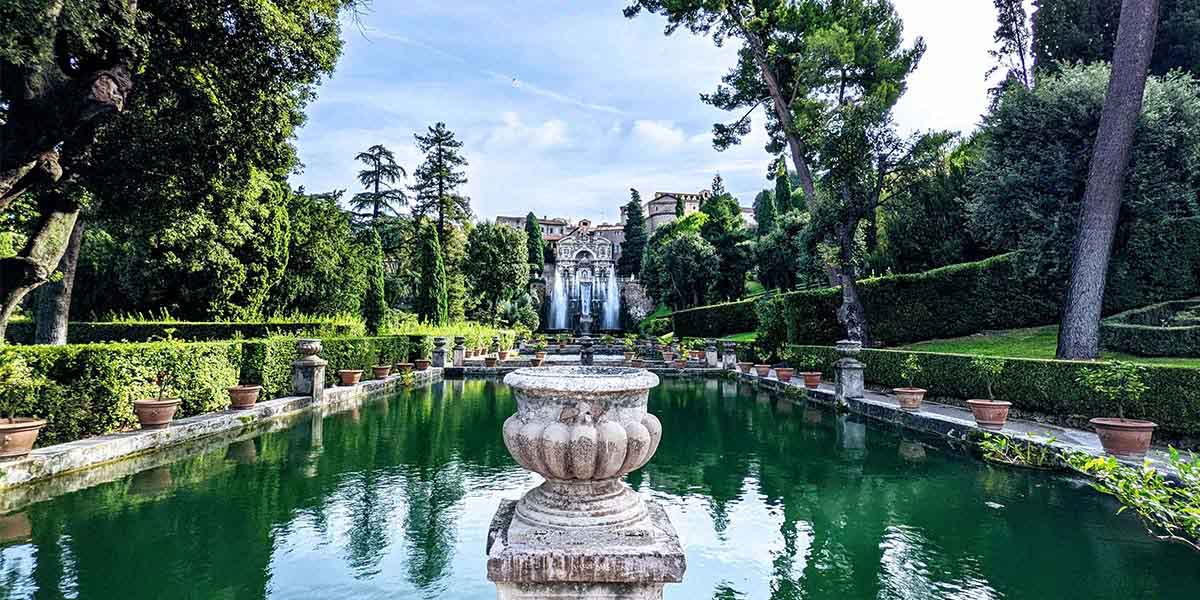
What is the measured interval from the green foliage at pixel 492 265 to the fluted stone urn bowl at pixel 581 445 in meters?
35.1

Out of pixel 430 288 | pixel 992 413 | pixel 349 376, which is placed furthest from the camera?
pixel 430 288

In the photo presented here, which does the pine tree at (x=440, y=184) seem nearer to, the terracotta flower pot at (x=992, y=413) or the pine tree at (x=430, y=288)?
the pine tree at (x=430, y=288)

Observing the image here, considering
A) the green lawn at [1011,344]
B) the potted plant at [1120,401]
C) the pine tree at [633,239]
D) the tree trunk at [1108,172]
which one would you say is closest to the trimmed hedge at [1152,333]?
the green lawn at [1011,344]

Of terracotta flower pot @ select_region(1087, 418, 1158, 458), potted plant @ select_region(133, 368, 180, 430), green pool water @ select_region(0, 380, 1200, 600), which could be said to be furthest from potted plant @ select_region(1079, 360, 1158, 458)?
potted plant @ select_region(133, 368, 180, 430)

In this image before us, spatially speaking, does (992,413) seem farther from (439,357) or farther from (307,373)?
(439,357)

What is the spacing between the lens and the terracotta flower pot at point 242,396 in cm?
966

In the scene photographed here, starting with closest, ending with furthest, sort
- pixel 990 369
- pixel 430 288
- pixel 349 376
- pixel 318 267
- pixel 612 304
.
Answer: pixel 990 369, pixel 349 376, pixel 318 267, pixel 430 288, pixel 612 304

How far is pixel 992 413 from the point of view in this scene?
8.26 meters

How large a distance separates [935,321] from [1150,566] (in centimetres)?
1361

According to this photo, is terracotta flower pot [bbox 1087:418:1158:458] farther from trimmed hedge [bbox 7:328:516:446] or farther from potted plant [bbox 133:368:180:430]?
trimmed hedge [bbox 7:328:516:446]

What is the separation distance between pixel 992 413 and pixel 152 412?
12530mm

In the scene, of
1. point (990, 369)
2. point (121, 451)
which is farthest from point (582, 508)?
point (990, 369)

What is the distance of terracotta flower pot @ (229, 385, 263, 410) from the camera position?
9.66 meters

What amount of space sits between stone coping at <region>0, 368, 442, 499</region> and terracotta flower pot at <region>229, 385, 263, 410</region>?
6.5 inches
